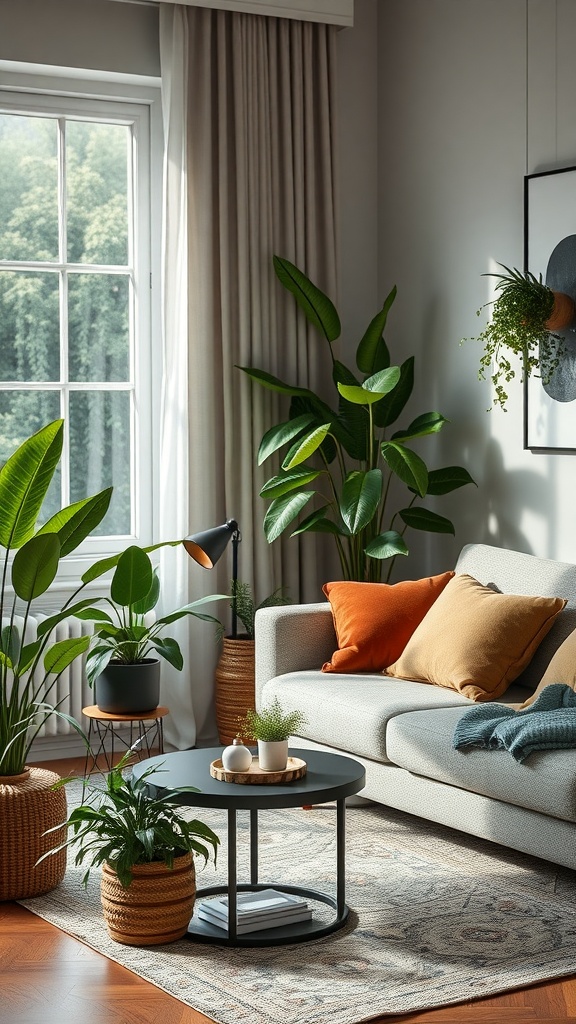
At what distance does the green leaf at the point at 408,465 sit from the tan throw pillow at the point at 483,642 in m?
0.48

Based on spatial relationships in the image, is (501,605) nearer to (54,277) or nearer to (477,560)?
(477,560)

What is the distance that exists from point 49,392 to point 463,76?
203 centimetres

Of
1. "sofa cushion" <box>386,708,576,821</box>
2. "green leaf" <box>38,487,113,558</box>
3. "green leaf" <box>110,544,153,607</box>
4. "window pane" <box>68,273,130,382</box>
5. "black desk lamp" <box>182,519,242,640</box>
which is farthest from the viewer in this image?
"window pane" <box>68,273,130,382</box>

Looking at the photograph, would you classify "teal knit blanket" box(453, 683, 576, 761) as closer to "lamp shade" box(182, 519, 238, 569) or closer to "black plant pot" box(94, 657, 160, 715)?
"lamp shade" box(182, 519, 238, 569)

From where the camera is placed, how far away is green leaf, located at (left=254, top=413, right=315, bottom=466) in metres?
5.03

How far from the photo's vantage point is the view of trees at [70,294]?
5129mm

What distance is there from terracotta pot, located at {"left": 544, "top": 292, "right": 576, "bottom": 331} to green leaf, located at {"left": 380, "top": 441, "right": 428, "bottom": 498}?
653 mm

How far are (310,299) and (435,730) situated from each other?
2.09m

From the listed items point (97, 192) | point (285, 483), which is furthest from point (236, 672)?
point (97, 192)

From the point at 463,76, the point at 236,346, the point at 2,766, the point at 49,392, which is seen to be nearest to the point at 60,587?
the point at 49,392

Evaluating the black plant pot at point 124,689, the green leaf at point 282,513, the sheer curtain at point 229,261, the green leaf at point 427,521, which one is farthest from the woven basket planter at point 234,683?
the green leaf at point 427,521

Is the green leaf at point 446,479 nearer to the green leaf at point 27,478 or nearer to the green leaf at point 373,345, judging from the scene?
the green leaf at point 373,345

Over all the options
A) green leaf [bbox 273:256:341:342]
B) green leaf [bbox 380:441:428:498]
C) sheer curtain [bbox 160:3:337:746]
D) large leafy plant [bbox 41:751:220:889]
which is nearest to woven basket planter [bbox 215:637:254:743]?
sheer curtain [bbox 160:3:337:746]

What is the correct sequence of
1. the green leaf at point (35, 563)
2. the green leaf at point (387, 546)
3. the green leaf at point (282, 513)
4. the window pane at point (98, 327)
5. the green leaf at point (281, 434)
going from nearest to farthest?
→ the green leaf at point (35, 563)
the green leaf at point (387, 546)
the green leaf at point (282, 513)
the green leaf at point (281, 434)
the window pane at point (98, 327)
